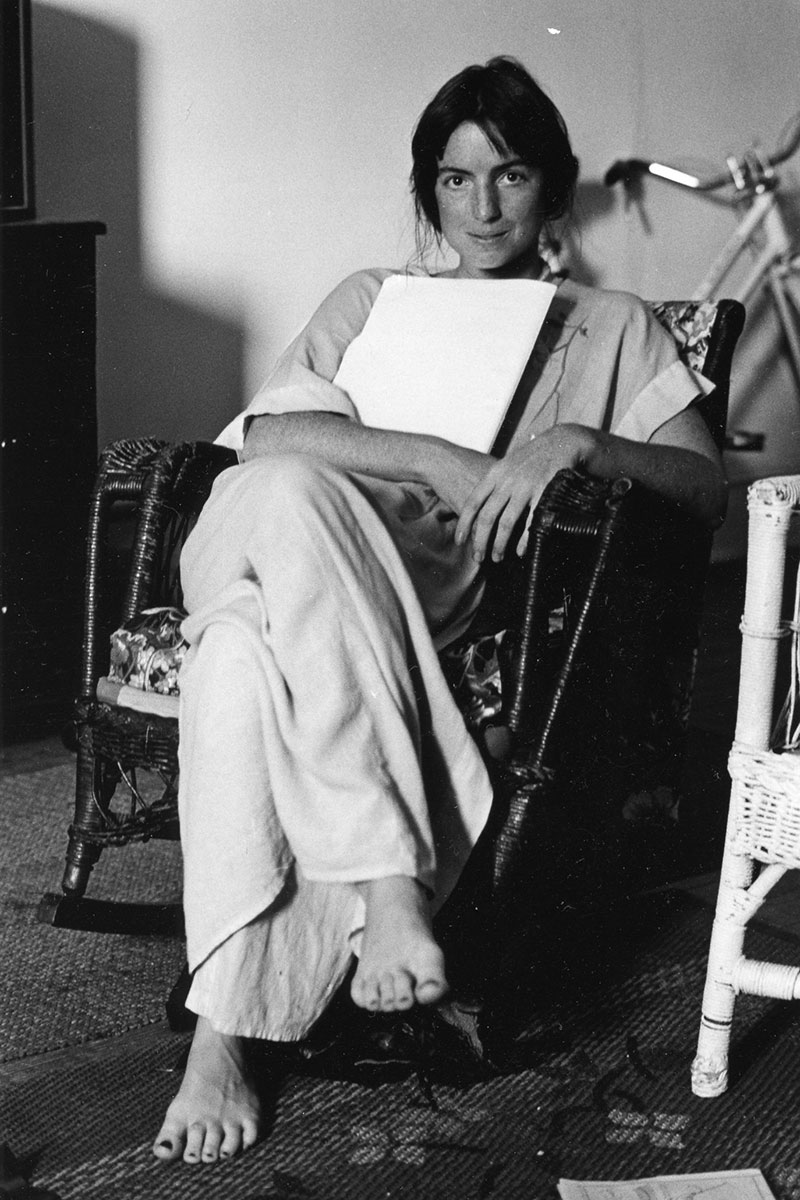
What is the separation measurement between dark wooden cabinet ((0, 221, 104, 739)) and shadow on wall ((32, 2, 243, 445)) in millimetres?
212

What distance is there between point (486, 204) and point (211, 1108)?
3.93 feet

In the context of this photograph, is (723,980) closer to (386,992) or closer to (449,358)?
(386,992)

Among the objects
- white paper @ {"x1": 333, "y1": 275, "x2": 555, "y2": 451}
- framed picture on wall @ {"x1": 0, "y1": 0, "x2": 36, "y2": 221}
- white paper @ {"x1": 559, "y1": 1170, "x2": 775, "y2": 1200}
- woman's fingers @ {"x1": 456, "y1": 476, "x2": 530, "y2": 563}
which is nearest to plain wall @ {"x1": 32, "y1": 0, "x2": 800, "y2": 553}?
framed picture on wall @ {"x1": 0, "y1": 0, "x2": 36, "y2": 221}

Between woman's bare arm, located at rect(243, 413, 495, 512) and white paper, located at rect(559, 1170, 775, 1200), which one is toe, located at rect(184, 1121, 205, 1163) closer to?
white paper, located at rect(559, 1170, 775, 1200)

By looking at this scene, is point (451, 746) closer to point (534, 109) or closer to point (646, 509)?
point (646, 509)

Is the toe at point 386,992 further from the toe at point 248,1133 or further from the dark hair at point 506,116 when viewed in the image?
the dark hair at point 506,116

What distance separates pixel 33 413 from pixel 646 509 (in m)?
1.39

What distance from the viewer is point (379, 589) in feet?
4.87

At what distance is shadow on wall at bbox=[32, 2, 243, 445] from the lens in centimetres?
287

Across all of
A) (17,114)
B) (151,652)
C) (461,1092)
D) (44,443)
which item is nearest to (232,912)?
(461,1092)

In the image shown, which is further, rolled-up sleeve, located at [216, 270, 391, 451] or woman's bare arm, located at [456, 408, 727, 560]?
rolled-up sleeve, located at [216, 270, 391, 451]

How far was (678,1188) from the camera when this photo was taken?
4.31 ft

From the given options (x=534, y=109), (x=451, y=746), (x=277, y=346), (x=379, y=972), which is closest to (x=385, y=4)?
(x=277, y=346)

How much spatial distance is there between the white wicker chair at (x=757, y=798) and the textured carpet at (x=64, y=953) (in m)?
0.66
